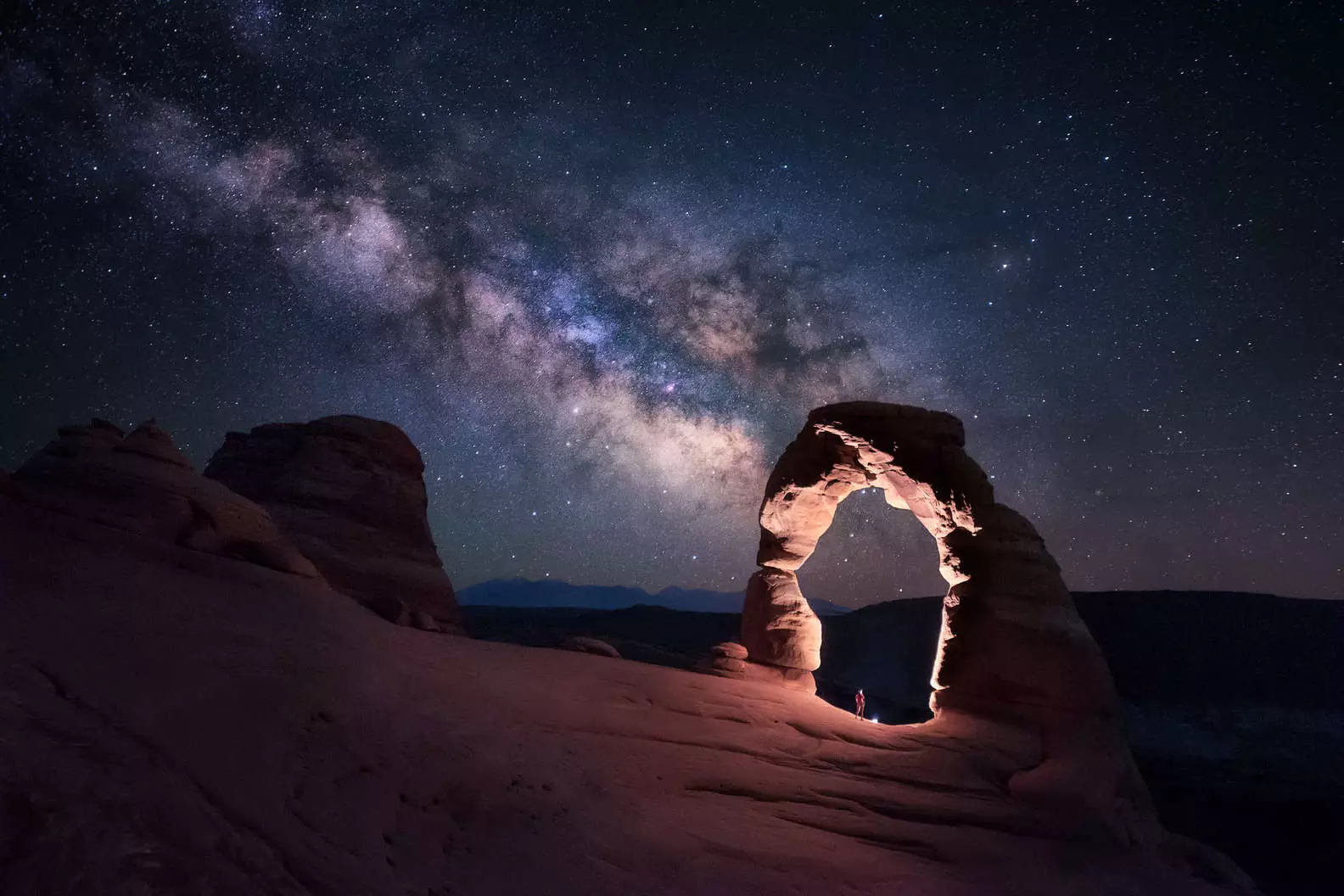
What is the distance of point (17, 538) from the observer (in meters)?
6.48

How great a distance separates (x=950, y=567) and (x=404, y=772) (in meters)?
10.4

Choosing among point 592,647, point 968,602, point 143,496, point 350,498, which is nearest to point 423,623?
point 592,647

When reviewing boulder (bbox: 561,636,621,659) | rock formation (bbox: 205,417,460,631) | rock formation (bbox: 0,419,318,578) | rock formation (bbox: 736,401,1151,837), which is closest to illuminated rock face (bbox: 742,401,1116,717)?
rock formation (bbox: 736,401,1151,837)

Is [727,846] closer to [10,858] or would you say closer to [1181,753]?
[10,858]

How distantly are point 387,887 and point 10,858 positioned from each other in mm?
1756

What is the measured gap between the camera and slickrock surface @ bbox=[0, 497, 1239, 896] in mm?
3311

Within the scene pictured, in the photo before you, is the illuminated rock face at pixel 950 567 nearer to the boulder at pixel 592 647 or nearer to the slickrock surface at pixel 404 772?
the slickrock surface at pixel 404 772

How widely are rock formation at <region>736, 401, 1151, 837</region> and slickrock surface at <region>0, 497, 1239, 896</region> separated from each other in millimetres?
578

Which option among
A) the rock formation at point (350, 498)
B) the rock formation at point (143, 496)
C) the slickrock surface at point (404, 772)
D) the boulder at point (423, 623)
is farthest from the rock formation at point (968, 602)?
the rock formation at point (143, 496)

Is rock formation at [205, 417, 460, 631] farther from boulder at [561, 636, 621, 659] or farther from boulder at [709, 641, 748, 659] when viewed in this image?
boulder at [709, 641, 748, 659]

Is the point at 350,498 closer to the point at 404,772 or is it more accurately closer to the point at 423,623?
the point at 423,623

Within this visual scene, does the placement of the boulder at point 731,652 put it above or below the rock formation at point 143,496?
below

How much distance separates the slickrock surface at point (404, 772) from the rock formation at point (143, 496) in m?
0.53

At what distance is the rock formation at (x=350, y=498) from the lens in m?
17.4
